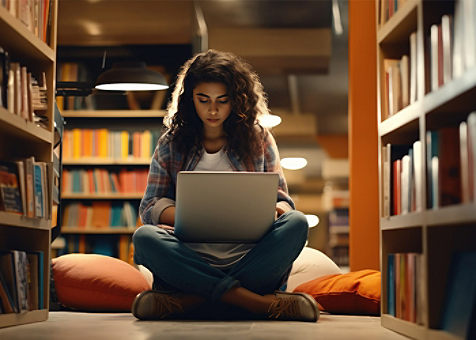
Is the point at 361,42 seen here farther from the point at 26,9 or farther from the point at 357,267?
the point at 26,9

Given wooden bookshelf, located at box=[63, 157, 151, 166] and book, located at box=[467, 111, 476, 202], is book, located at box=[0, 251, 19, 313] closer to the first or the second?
book, located at box=[467, 111, 476, 202]

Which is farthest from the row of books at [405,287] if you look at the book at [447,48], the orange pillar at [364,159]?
the orange pillar at [364,159]

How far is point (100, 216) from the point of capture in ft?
19.7

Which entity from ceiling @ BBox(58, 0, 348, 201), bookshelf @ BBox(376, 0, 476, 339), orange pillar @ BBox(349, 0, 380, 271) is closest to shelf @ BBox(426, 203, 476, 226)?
bookshelf @ BBox(376, 0, 476, 339)

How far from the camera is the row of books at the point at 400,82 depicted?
82.1 inches

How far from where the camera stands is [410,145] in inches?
93.7

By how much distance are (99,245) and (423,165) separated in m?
4.49

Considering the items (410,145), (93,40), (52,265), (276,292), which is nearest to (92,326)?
(276,292)

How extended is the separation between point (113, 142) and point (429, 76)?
4333 millimetres

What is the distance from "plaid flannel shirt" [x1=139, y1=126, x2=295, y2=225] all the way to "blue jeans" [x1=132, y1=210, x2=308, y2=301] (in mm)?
200

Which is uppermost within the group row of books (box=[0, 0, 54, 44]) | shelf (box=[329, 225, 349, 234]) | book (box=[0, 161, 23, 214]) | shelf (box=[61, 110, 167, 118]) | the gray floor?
shelf (box=[61, 110, 167, 118])

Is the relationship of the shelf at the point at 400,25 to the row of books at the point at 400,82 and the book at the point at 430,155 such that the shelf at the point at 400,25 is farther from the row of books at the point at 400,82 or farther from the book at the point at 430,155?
the book at the point at 430,155

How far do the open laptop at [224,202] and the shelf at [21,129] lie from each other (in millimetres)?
509

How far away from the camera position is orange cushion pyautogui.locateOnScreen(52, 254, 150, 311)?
3.09 metres
